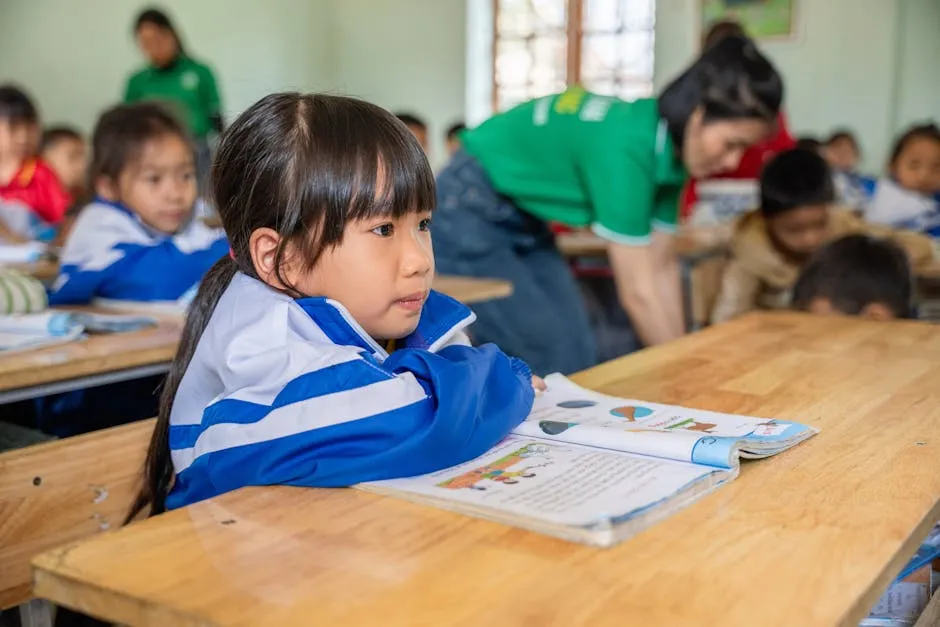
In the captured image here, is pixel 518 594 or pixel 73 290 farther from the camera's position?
pixel 73 290

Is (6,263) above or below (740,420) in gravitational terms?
below

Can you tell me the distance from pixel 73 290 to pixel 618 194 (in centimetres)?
109

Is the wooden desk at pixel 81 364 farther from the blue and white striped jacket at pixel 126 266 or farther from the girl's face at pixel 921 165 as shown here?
the girl's face at pixel 921 165

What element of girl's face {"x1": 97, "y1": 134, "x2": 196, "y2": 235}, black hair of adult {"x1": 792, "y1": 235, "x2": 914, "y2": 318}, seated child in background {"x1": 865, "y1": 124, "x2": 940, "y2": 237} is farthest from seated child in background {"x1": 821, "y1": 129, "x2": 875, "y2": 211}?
girl's face {"x1": 97, "y1": 134, "x2": 196, "y2": 235}

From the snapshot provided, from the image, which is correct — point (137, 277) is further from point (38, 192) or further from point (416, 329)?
point (38, 192)

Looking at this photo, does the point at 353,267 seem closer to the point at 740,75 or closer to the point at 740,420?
the point at 740,420

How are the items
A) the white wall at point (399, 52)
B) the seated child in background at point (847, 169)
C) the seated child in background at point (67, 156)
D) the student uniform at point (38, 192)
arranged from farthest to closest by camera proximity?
1. the white wall at point (399, 52)
2. the seated child in background at point (67, 156)
3. the seated child in background at point (847, 169)
4. the student uniform at point (38, 192)

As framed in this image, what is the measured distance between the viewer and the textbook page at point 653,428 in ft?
3.01

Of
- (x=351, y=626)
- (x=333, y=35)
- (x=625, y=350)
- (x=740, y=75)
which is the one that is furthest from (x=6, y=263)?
(x=333, y=35)

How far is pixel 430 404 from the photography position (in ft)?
2.97

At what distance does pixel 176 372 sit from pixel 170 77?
19.0ft

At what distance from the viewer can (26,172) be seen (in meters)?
4.30

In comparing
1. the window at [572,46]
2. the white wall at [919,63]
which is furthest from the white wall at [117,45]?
the white wall at [919,63]

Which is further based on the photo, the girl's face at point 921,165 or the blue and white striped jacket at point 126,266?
the girl's face at point 921,165
